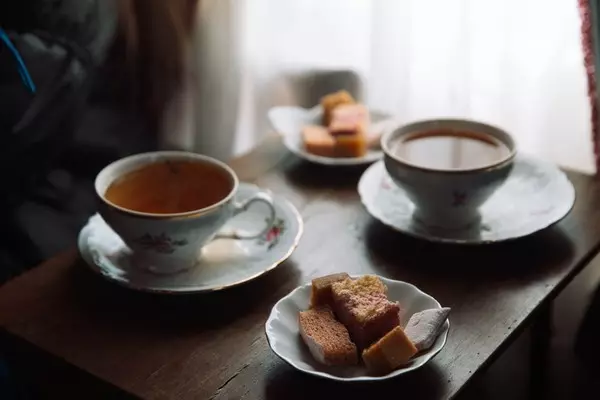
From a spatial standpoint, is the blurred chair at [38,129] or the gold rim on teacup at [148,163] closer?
the gold rim on teacup at [148,163]

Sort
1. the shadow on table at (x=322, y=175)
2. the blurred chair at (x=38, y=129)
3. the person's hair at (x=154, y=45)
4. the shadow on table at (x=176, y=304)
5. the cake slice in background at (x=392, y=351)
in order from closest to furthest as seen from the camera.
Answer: the cake slice in background at (x=392, y=351)
the shadow on table at (x=176, y=304)
the shadow on table at (x=322, y=175)
the blurred chair at (x=38, y=129)
the person's hair at (x=154, y=45)

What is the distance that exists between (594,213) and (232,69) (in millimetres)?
684

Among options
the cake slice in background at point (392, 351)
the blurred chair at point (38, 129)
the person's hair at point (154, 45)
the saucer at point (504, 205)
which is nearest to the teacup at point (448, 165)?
the saucer at point (504, 205)

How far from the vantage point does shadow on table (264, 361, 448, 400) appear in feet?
2.17

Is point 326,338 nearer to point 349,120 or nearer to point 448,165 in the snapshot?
point 448,165

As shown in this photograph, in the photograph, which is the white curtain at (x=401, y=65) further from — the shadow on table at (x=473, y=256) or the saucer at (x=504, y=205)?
the shadow on table at (x=473, y=256)

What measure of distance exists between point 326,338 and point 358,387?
1.8 inches

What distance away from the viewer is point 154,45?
141cm

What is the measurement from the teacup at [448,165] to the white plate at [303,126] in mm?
110

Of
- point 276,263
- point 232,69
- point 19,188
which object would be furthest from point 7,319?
point 232,69

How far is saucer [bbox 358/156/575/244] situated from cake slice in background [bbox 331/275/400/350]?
15 centimetres

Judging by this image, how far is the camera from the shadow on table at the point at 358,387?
26.0 inches

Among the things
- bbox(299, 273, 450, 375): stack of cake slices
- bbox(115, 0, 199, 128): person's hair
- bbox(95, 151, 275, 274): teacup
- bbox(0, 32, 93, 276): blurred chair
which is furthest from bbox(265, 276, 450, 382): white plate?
bbox(115, 0, 199, 128): person's hair

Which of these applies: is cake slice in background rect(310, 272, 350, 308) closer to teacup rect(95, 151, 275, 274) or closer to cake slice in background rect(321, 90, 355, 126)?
teacup rect(95, 151, 275, 274)
